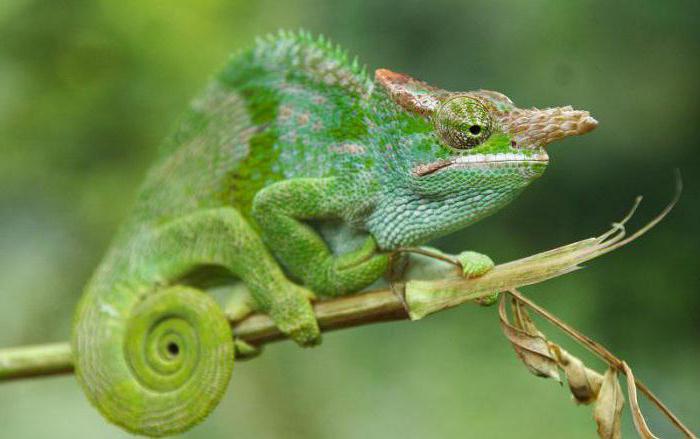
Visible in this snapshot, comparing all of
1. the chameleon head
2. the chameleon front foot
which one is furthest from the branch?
the chameleon head

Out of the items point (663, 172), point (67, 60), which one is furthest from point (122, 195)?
point (663, 172)

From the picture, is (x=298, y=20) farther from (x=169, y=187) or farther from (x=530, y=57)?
(x=169, y=187)

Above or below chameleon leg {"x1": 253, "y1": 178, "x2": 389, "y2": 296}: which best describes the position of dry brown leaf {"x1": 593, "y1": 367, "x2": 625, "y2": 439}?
below

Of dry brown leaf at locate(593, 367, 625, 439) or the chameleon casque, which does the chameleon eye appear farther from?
dry brown leaf at locate(593, 367, 625, 439)

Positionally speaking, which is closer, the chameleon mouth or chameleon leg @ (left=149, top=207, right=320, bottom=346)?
the chameleon mouth

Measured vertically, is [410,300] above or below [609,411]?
above

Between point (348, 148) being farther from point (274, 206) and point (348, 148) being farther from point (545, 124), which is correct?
point (545, 124)

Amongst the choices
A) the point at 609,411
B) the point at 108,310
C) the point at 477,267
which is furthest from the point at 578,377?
the point at 108,310
